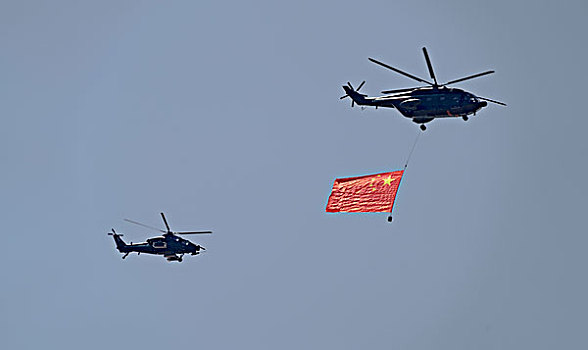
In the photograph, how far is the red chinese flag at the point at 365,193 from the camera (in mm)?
90312

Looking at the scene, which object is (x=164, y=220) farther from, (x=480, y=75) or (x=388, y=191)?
(x=480, y=75)

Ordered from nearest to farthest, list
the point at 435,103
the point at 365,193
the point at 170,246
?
the point at 435,103, the point at 365,193, the point at 170,246

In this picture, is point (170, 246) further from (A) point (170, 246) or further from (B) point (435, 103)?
(B) point (435, 103)

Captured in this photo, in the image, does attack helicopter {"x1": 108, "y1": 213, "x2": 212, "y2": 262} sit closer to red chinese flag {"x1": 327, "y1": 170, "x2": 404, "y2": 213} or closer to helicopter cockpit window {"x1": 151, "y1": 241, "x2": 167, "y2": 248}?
helicopter cockpit window {"x1": 151, "y1": 241, "x2": 167, "y2": 248}

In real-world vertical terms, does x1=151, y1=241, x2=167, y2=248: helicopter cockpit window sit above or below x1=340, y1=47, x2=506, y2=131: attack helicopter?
above

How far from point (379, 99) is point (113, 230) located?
52.1 metres

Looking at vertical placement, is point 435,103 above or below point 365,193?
above

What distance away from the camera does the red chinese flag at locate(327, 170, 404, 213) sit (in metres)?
90.3

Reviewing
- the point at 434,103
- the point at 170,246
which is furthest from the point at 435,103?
the point at 170,246

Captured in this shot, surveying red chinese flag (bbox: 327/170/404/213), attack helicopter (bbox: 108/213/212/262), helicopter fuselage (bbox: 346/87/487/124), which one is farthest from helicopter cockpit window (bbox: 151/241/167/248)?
helicopter fuselage (bbox: 346/87/487/124)

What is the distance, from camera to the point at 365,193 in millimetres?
92188

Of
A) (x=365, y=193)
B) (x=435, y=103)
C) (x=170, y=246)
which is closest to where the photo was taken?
(x=435, y=103)

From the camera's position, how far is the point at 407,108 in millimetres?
90188

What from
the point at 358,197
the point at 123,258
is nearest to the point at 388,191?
the point at 358,197
